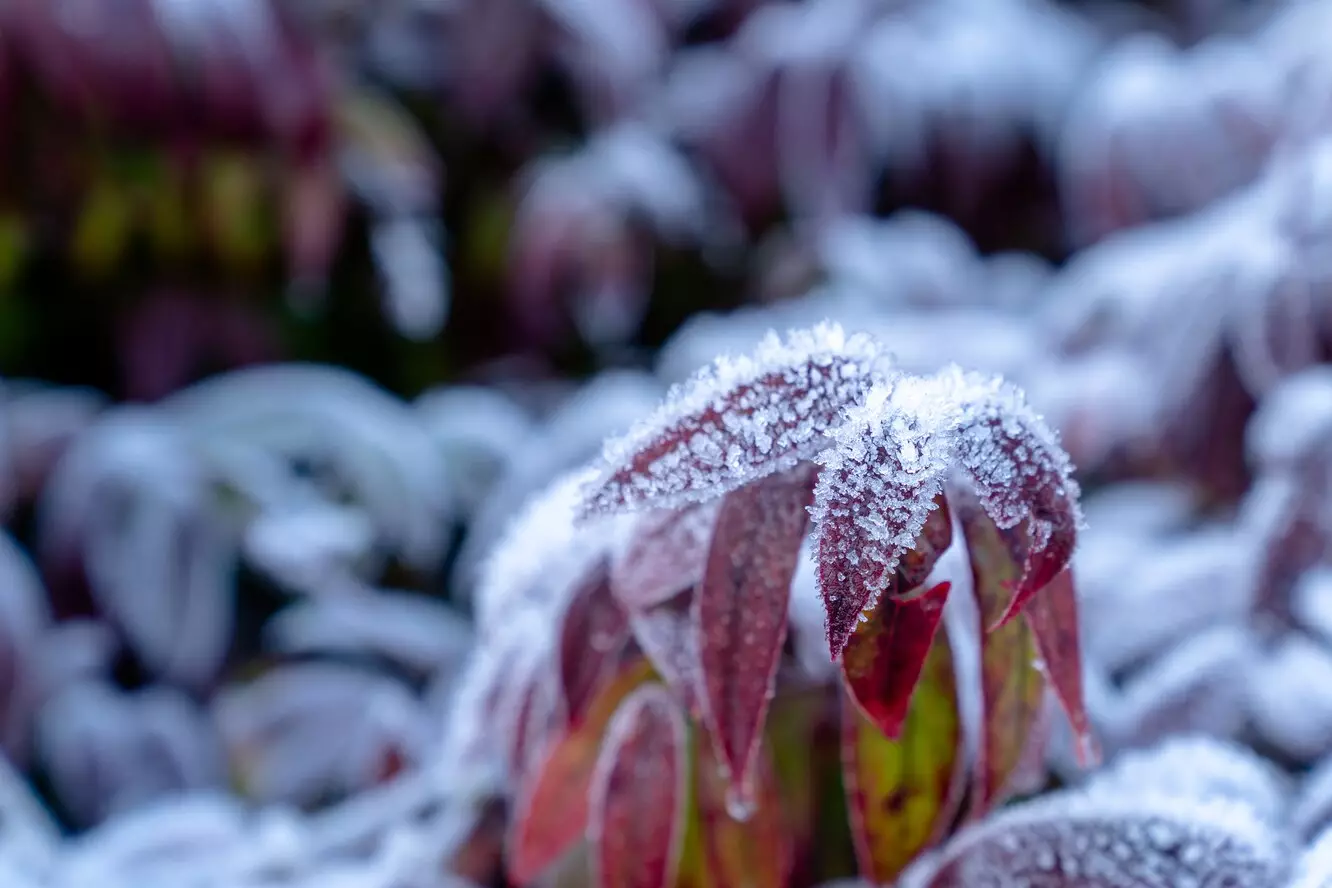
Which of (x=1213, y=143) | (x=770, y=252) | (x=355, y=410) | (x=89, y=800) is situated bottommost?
(x=89, y=800)

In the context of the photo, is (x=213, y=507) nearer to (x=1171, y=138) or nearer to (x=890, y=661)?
(x=890, y=661)

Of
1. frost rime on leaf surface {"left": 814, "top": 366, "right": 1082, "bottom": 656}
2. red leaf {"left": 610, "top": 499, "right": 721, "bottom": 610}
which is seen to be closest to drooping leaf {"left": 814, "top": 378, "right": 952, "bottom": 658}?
frost rime on leaf surface {"left": 814, "top": 366, "right": 1082, "bottom": 656}

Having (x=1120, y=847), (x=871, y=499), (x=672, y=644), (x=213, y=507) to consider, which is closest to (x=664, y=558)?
(x=672, y=644)

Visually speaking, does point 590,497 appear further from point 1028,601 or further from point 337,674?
point 337,674

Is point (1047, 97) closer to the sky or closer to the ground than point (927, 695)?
closer to the sky

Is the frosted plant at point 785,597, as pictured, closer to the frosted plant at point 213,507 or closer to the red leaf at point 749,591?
the red leaf at point 749,591

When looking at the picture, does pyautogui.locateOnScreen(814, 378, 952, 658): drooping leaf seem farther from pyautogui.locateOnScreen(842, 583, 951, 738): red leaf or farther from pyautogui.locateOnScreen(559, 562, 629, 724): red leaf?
pyautogui.locateOnScreen(559, 562, 629, 724): red leaf

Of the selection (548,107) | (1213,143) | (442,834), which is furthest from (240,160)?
(1213,143)
